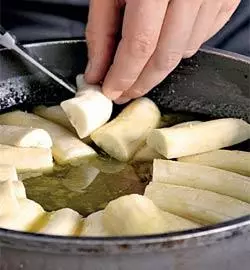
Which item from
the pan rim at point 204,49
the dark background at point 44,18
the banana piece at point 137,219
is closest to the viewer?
the banana piece at point 137,219

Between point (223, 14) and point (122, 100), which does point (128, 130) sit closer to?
point (122, 100)

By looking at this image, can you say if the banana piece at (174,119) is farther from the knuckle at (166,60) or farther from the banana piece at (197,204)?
the banana piece at (197,204)

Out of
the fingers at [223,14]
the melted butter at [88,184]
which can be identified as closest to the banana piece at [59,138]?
the melted butter at [88,184]

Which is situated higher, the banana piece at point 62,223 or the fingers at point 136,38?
the fingers at point 136,38

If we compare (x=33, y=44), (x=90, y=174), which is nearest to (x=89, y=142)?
(x=90, y=174)

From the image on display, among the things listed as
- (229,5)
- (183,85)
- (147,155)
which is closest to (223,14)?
(229,5)

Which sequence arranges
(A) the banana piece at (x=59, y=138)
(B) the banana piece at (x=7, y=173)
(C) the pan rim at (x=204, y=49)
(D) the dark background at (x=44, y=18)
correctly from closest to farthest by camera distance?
(B) the banana piece at (x=7, y=173), (A) the banana piece at (x=59, y=138), (C) the pan rim at (x=204, y=49), (D) the dark background at (x=44, y=18)

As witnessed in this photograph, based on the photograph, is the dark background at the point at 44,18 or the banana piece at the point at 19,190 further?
the dark background at the point at 44,18
